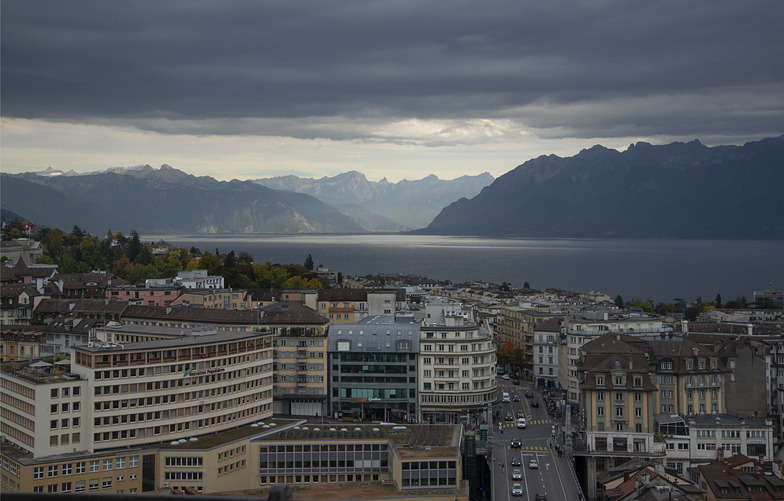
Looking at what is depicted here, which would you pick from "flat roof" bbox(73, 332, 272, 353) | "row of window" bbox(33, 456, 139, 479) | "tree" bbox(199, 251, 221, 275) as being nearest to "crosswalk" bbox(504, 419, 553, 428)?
"flat roof" bbox(73, 332, 272, 353)

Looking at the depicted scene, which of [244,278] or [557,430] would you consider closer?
[557,430]

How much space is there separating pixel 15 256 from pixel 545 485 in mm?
113451

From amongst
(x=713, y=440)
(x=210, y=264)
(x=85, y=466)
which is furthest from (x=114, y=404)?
(x=210, y=264)

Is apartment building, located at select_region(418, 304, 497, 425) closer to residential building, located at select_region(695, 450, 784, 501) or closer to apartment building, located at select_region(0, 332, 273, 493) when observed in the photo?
apartment building, located at select_region(0, 332, 273, 493)

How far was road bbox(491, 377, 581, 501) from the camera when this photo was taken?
173 ft

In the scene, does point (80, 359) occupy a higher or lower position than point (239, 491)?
higher

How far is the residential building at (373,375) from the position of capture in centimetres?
7050

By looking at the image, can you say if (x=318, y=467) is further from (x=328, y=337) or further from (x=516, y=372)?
(x=516, y=372)

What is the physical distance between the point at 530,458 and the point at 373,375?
1690cm

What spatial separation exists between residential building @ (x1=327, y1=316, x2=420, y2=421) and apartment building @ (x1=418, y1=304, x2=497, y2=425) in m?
0.93

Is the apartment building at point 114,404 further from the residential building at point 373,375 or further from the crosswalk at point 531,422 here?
the crosswalk at point 531,422

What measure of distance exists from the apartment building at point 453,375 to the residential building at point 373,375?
0.93 m

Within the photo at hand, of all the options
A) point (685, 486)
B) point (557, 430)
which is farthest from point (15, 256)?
point (685, 486)

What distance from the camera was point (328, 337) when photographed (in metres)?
72.1
